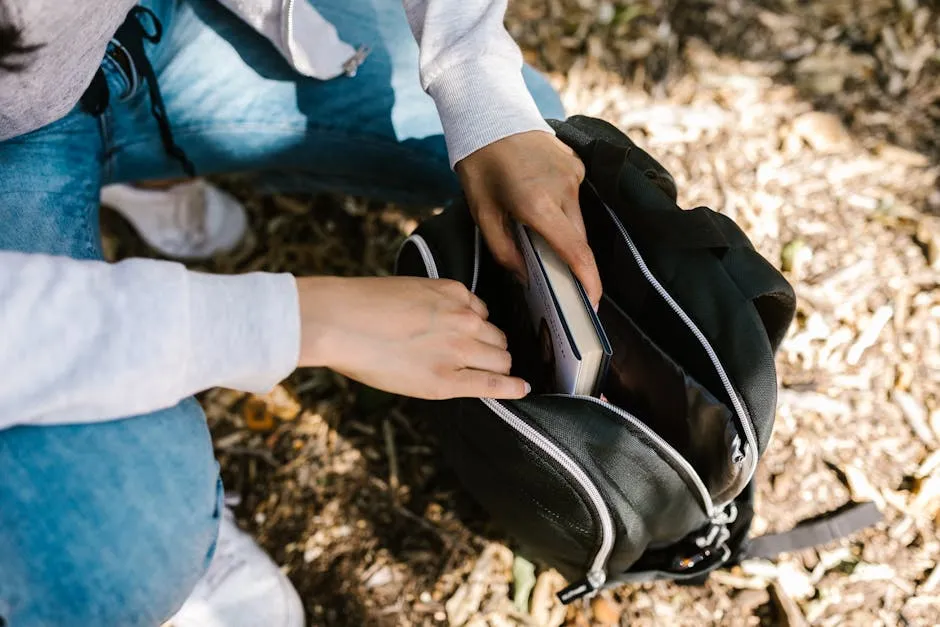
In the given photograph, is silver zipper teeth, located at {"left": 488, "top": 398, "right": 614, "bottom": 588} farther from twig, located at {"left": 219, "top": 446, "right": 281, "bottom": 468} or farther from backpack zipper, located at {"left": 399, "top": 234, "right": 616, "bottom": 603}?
twig, located at {"left": 219, "top": 446, "right": 281, "bottom": 468}

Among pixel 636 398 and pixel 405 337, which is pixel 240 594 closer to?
pixel 405 337

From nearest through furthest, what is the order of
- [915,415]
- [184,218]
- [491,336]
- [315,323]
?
1. [315,323]
2. [491,336]
3. [915,415]
4. [184,218]

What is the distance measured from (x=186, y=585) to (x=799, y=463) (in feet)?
3.58

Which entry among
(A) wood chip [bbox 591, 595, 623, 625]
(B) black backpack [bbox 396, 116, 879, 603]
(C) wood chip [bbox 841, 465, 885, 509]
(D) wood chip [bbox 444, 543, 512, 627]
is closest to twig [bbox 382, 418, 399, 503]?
(D) wood chip [bbox 444, 543, 512, 627]

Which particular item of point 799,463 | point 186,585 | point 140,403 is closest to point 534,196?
point 140,403

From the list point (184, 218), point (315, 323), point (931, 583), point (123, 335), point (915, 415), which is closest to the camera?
point (123, 335)

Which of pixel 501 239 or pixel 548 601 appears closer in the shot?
pixel 501 239

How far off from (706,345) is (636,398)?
0.16 metres

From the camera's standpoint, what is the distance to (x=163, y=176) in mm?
1342

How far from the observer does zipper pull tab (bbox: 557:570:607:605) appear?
1.12 meters

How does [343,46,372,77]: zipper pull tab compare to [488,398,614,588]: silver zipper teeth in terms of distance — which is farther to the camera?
[343,46,372,77]: zipper pull tab

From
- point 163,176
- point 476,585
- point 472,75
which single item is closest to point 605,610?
point 476,585

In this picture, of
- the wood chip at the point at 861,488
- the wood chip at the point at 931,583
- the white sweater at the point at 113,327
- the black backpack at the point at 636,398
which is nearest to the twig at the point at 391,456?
the black backpack at the point at 636,398

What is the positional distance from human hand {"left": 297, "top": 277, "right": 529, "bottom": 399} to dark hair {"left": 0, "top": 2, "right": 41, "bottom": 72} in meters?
0.40
